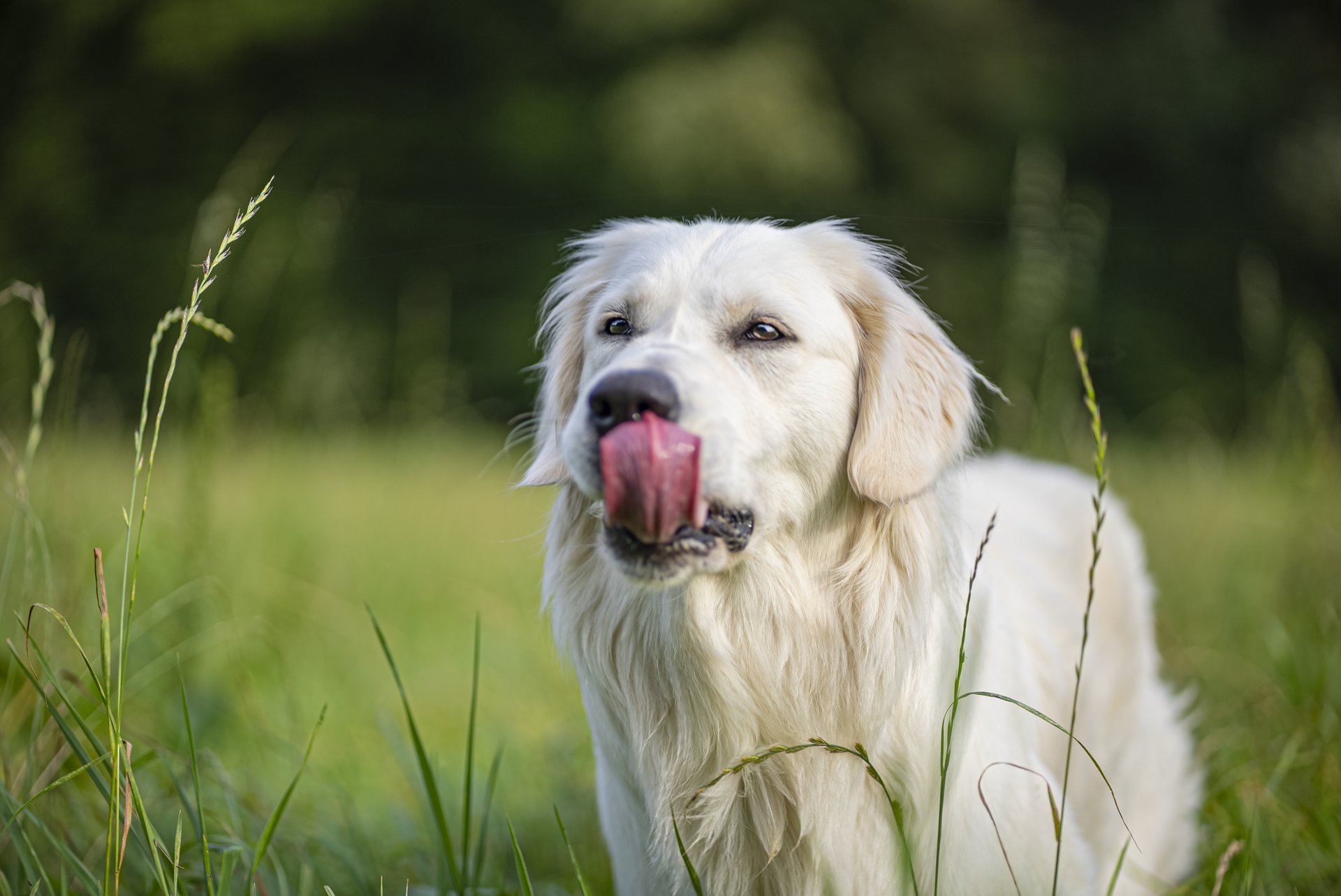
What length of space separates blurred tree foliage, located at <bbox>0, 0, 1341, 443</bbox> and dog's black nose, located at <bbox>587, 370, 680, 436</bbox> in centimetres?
866

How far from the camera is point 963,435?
2082mm

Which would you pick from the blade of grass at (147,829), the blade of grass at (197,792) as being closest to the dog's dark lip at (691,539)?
the blade of grass at (197,792)

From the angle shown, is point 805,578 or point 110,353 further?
point 110,353

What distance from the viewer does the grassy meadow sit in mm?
A: 2283

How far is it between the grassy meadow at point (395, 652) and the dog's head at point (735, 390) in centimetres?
67

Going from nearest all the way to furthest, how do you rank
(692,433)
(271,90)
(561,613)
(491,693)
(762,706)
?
(692,433) → (762,706) → (561,613) → (491,693) → (271,90)

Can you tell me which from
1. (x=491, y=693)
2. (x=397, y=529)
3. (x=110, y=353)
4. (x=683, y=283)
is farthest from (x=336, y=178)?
(x=683, y=283)

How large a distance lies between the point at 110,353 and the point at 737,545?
38.8 feet

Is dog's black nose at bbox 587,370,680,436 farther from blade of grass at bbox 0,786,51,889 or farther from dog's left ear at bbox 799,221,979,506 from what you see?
blade of grass at bbox 0,786,51,889

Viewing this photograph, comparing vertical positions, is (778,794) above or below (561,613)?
below

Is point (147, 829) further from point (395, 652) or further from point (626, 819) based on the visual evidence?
point (395, 652)

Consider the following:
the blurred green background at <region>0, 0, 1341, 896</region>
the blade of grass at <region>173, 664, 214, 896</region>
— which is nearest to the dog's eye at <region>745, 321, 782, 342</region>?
the blurred green background at <region>0, 0, 1341, 896</region>

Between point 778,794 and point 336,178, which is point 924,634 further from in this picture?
point 336,178

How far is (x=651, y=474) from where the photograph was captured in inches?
66.5
